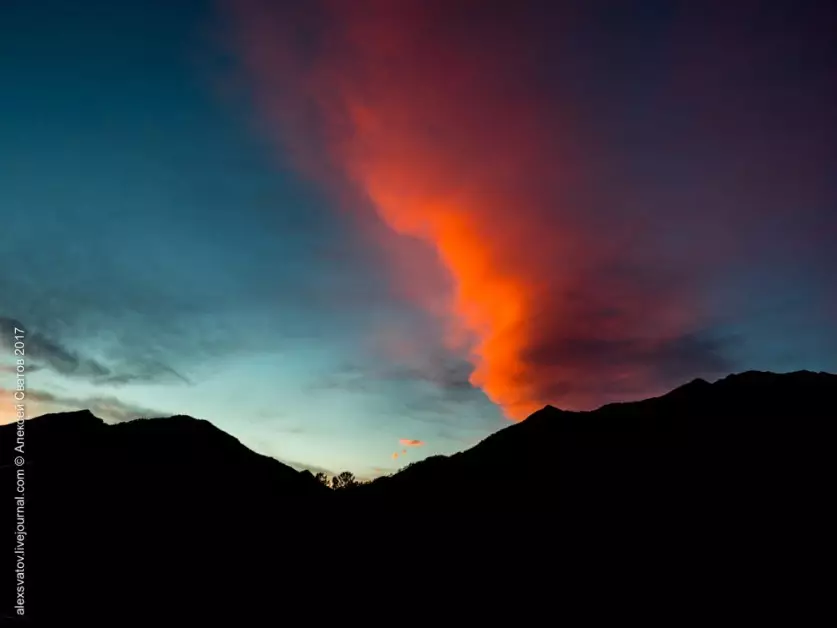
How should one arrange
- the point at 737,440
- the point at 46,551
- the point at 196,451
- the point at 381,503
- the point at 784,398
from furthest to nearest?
the point at 196,451, the point at 381,503, the point at 784,398, the point at 737,440, the point at 46,551

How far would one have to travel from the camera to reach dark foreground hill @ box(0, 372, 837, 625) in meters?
46.6

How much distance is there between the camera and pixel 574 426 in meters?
65.9

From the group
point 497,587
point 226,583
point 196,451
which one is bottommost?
point 497,587

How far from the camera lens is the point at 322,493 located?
74.1 m

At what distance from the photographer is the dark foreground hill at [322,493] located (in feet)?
153

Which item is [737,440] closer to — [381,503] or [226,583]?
[381,503]

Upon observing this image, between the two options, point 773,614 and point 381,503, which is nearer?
point 773,614

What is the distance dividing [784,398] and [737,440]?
1120cm

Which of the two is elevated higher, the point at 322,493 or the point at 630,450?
the point at 322,493

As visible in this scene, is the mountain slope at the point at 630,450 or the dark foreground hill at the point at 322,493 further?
the mountain slope at the point at 630,450

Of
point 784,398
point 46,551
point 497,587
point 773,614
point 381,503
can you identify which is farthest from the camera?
point 381,503

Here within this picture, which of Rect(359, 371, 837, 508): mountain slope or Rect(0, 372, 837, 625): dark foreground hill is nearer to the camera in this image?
Rect(0, 372, 837, 625): dark foreground hill

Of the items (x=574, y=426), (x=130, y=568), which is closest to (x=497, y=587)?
(x=574, y=426)

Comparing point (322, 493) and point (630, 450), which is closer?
point (630, 450)
